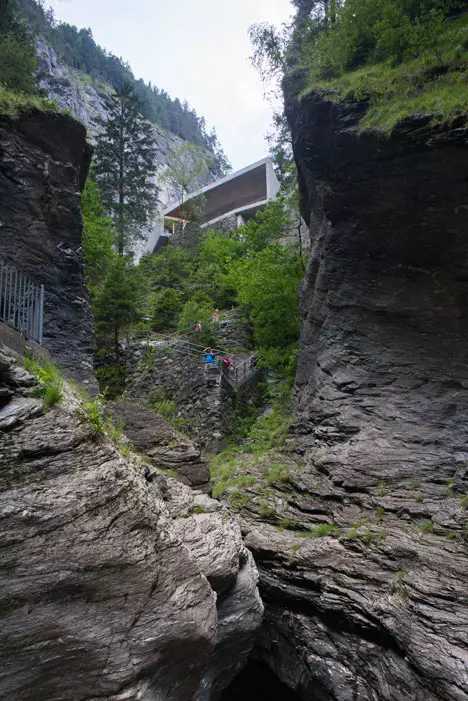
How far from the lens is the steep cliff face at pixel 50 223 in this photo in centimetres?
977

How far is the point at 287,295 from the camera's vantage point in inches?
668

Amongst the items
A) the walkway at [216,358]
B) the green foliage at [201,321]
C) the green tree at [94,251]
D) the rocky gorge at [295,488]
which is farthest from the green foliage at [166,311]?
the rocky gorge at [295,488]

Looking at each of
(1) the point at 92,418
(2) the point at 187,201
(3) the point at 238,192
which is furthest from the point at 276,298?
(3) the point at 238,192

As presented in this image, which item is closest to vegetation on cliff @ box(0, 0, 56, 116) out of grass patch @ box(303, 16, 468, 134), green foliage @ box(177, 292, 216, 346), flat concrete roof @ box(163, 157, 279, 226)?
grass patch @ box(303, 16, 468, 134)

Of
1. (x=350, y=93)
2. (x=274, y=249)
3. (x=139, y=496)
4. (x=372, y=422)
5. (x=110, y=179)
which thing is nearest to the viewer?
(x=139, y=496)

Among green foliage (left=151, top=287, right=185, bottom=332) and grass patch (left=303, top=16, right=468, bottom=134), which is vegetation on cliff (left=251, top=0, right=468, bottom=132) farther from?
green foliage (left=151, top=287, right=185, bottom=332)

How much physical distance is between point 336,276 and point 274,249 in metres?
6.98

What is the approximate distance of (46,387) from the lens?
17.6 ft

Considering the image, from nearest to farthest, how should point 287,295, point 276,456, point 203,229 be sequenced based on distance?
point 276,456
point 287,295
point 203,229

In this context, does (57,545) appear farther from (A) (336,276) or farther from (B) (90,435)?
(A) (336,276)

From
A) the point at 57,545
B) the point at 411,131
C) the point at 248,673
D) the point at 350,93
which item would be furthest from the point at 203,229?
the point at 57,545

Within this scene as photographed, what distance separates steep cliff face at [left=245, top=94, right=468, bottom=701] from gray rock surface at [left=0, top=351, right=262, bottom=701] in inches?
108

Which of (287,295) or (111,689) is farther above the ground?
(287,295)

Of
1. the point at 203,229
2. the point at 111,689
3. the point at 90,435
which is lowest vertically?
the point at 111,689
